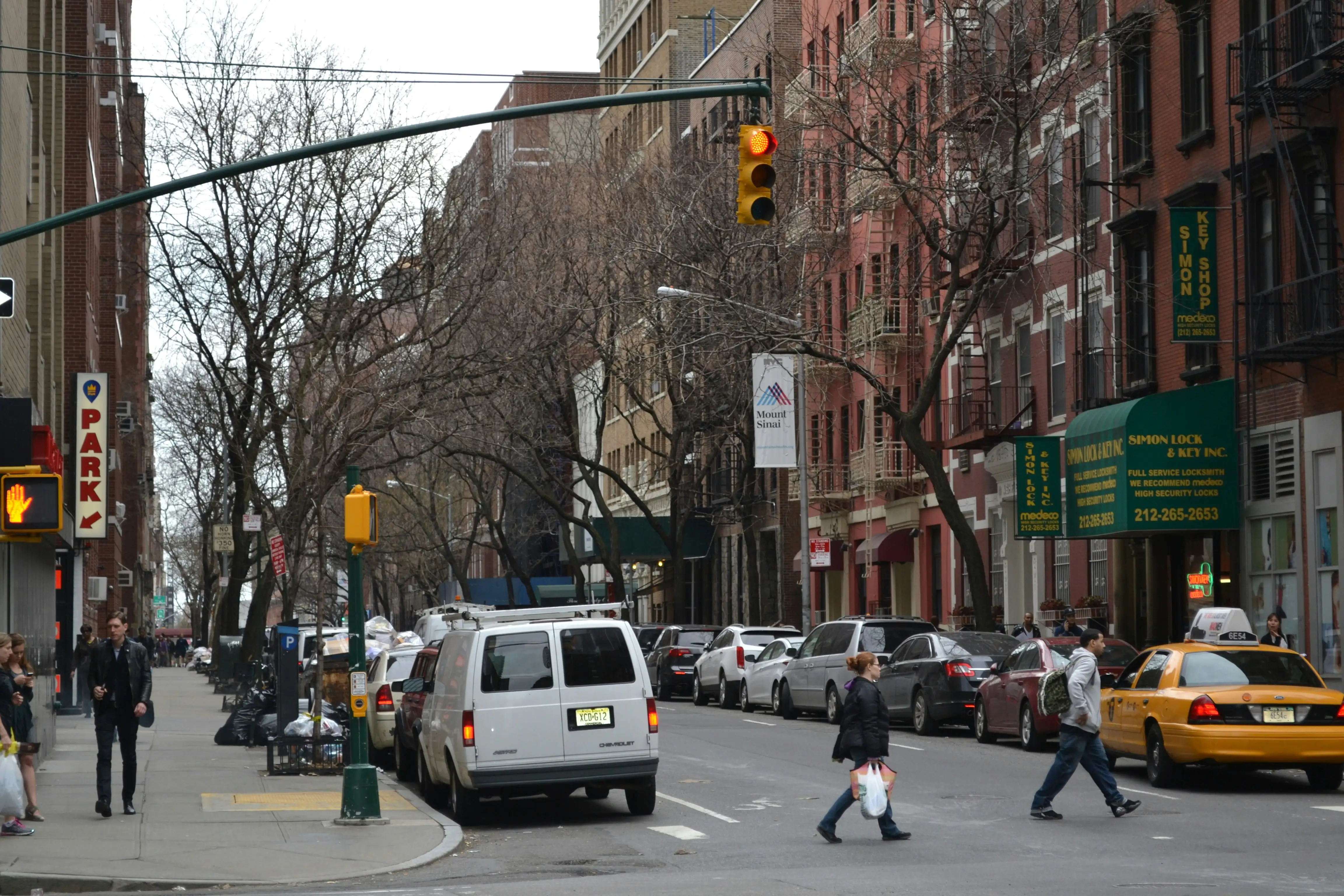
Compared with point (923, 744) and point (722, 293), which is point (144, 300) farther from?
point (923, 744)

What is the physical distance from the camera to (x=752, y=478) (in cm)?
5650

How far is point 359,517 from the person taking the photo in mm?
16547

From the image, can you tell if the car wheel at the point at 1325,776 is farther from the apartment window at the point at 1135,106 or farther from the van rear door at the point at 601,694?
the apartment window at the point at 1135,106

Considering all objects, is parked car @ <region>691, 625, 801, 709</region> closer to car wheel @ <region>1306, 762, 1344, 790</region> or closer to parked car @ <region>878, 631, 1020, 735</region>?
parked car @ <region>878, 631, 1020, 735</region>

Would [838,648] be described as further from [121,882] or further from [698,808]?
[121,882]

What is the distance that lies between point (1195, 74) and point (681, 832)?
20677 millimetres

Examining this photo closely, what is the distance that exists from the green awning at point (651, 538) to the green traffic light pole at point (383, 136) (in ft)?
144

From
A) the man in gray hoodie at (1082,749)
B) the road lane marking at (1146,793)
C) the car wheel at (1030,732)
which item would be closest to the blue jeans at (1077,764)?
the man in gray hoodie at (1082,749)

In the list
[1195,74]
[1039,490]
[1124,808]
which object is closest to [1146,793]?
[1124,808]

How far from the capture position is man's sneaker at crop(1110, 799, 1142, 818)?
52.6 feet

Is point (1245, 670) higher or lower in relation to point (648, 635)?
higher

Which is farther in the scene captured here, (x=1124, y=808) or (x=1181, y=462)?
(x=1181, y=462)

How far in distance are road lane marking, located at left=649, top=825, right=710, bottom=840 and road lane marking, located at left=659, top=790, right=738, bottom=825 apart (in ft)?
1.64

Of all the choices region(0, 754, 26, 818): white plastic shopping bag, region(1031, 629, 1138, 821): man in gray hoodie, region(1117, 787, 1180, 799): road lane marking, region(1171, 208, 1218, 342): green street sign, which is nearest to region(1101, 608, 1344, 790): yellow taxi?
region(1117, 787, 1180, 799): road lane marking
